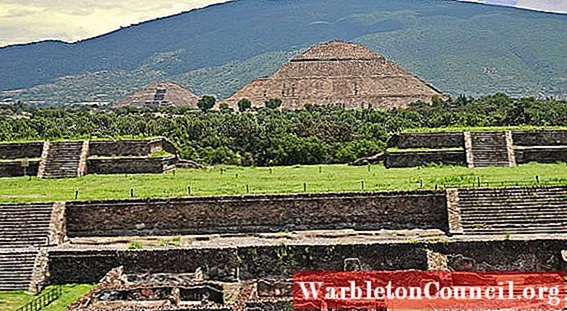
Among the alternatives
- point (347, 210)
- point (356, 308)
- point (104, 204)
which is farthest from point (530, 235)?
point (104, 204)

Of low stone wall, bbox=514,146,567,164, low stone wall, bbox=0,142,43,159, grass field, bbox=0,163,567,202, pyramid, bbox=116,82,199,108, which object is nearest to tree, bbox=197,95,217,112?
pyramid, bbox=116,82,199,108

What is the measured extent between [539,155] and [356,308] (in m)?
16.7

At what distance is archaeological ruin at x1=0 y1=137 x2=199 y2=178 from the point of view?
29.5 metres

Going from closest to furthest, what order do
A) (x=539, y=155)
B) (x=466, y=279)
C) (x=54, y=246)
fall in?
(x=466, y=279)
(x=54, y=246)
(x=539, y=155)

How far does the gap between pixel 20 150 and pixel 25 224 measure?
10.6m

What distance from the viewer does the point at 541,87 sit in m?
168

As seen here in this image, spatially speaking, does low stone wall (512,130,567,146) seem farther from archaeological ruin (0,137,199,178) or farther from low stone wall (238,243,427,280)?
archaeological ruin (0,137,199,178)

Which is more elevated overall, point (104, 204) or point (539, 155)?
point (539, 155)

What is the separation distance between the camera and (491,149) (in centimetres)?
2881

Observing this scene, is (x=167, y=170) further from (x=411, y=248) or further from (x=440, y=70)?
(x=440, y=70)

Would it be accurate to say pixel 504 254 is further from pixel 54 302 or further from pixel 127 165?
pixel 127 165

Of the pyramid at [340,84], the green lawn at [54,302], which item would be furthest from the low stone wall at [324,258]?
the pyramid at [340,84]

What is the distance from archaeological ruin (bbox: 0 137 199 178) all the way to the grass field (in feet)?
2.66

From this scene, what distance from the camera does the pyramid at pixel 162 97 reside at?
143m
